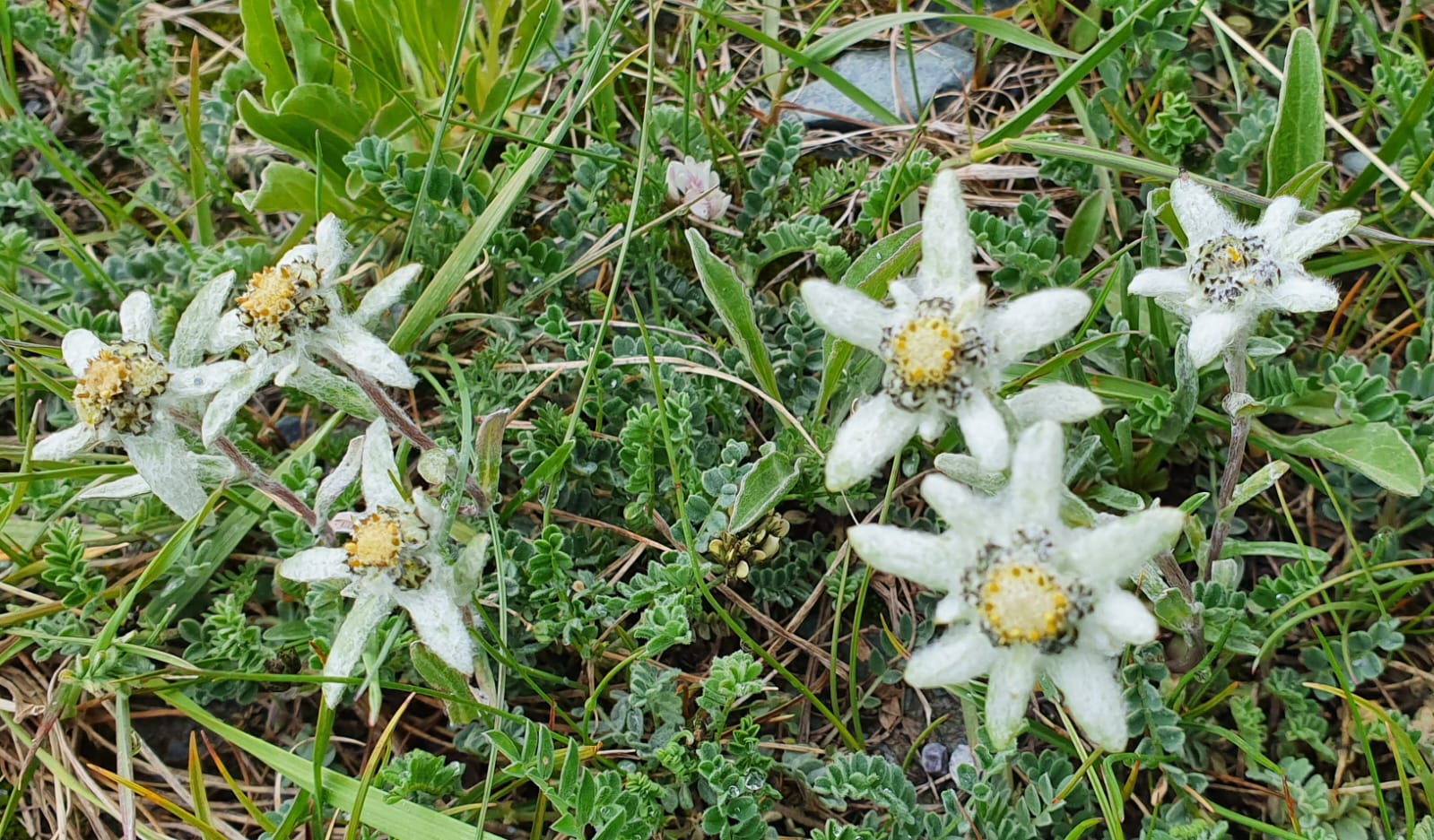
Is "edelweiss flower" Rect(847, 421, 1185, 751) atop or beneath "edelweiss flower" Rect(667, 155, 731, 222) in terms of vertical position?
beneath

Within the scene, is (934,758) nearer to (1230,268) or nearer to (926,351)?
(926,351)

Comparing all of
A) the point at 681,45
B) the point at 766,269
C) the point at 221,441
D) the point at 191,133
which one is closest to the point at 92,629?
the point at 221,441

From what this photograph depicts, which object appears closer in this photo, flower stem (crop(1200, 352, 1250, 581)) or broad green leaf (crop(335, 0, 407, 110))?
flower stem (crop(1200, 352, 1250, 581))

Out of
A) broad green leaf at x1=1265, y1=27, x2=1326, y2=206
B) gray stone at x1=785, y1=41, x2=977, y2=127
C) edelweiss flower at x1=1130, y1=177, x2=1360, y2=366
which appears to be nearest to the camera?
edelweiss flower at x1=1130, y1=177, x2=1360, y2=366

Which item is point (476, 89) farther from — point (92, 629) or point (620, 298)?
point (92, 629)

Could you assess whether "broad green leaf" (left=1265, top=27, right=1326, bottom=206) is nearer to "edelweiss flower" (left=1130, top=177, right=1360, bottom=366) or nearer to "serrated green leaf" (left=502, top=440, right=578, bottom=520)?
"edelweiss flower" (left=1130, top=177, right=1360, bottom=366)

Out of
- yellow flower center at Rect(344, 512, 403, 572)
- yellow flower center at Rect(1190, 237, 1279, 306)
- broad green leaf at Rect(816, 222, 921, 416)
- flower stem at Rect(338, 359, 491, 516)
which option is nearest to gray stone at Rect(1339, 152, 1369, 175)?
yellow flower center at Rect(1190, 237, 1279, 306)

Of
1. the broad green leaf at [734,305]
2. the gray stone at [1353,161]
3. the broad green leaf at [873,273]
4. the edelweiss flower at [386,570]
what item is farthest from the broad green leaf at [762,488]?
the gray stone at [1353,161]

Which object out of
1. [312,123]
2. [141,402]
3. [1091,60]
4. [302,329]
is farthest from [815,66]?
[141,402]
